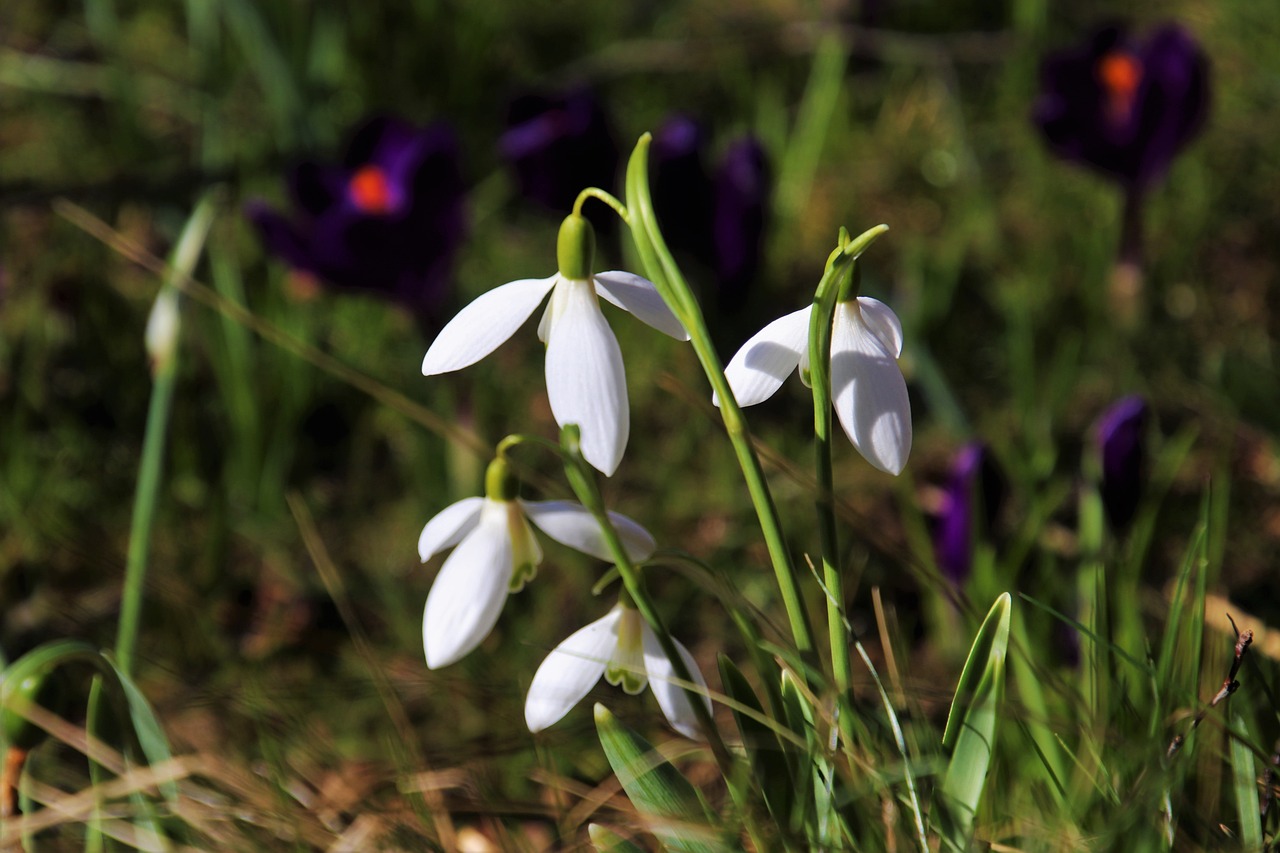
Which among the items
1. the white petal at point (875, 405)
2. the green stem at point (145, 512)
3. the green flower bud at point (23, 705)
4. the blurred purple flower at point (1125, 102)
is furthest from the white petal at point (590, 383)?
the blurred purple flower at point (1125, 102)

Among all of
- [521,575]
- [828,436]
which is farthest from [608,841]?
[828,436]

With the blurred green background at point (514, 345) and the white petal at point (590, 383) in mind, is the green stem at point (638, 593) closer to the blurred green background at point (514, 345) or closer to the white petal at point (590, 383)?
the white petal at point (590, 383)

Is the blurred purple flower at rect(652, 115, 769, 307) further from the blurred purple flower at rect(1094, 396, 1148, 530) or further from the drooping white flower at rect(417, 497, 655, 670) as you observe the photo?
the drooping white flower at rect(417, 497, 655, 670)

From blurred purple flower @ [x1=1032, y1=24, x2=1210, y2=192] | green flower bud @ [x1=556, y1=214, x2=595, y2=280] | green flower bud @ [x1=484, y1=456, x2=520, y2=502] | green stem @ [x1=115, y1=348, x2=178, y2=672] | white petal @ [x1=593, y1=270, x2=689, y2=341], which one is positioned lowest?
green stem @ [x1=115, y1=348, x2=178, y2=672]

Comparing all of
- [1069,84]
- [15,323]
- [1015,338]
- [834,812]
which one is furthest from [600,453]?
[15,323]

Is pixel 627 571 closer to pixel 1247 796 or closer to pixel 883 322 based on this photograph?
pixel 883 322

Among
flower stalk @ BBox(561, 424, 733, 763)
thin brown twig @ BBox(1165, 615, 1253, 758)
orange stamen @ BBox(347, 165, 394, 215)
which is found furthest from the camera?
orange stamen @ BBox(347, 165, 394, 215)

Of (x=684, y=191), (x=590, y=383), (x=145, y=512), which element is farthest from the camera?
(x=684, y=191)

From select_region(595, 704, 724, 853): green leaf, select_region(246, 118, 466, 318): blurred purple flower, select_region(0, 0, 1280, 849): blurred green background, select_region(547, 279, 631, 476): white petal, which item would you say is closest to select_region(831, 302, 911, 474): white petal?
select_region(547, 279, 631, 476): white petal

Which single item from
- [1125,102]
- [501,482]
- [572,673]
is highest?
[1125,102]
